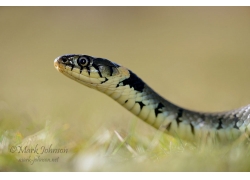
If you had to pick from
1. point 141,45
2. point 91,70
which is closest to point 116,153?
point 91,70

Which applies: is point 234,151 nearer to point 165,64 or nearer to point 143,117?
point 143,117

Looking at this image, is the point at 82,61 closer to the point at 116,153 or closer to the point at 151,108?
the point at 151,108

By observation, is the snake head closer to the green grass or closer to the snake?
the snake

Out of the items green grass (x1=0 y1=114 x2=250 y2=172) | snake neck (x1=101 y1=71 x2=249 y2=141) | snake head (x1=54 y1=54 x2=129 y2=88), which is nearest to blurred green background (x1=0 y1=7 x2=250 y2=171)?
snake head (x1=54 y1=54 x2=129 y2=88)

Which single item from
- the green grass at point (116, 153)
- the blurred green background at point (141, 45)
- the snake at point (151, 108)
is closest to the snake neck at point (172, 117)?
the snake at point (151, 108)

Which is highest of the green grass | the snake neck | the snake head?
the snake head

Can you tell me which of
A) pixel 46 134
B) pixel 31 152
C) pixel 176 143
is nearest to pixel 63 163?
pixel 31 152
